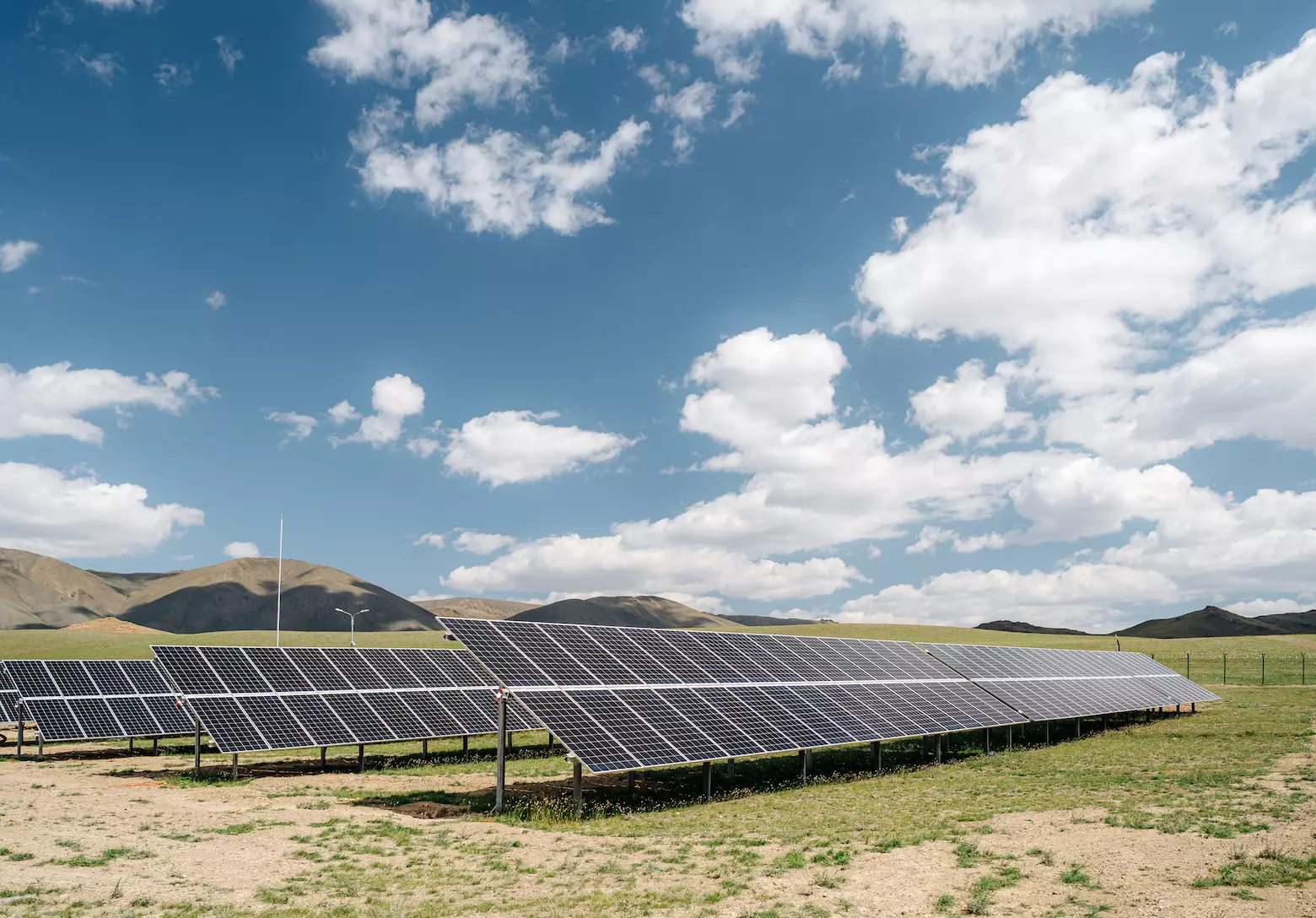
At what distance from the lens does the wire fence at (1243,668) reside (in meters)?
76.8

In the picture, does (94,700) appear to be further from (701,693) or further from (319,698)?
(701,693)

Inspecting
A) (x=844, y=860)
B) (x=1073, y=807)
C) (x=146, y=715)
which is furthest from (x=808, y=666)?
(x=146, y=715)

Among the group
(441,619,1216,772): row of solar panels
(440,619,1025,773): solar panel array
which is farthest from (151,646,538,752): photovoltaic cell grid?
(441,619,1216,772): row of solar panels

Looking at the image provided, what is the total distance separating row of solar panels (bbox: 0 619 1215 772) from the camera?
25.1 metres

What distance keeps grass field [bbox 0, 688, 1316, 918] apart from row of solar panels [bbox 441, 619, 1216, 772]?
1772mm

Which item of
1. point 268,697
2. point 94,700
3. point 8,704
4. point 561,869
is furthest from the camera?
point 8,704

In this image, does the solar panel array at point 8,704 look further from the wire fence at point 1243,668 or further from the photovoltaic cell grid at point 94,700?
the wire fence at point 1243,668

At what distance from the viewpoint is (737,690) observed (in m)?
30.5

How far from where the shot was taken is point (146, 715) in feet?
134

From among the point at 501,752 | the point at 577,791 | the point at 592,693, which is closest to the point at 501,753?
the point at 501,752

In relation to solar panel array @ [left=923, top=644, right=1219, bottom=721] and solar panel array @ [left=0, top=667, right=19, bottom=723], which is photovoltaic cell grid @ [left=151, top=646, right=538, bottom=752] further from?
solar panel array @ [left=923, top=644, right=1219, bottom=721]

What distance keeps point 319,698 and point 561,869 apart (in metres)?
21.0

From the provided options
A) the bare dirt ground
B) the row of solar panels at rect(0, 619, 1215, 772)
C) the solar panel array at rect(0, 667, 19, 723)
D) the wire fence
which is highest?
the row of solar panels at rect(0, 619, 1215, 772)

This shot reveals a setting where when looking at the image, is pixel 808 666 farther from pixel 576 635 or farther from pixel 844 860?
pixel 844 860
